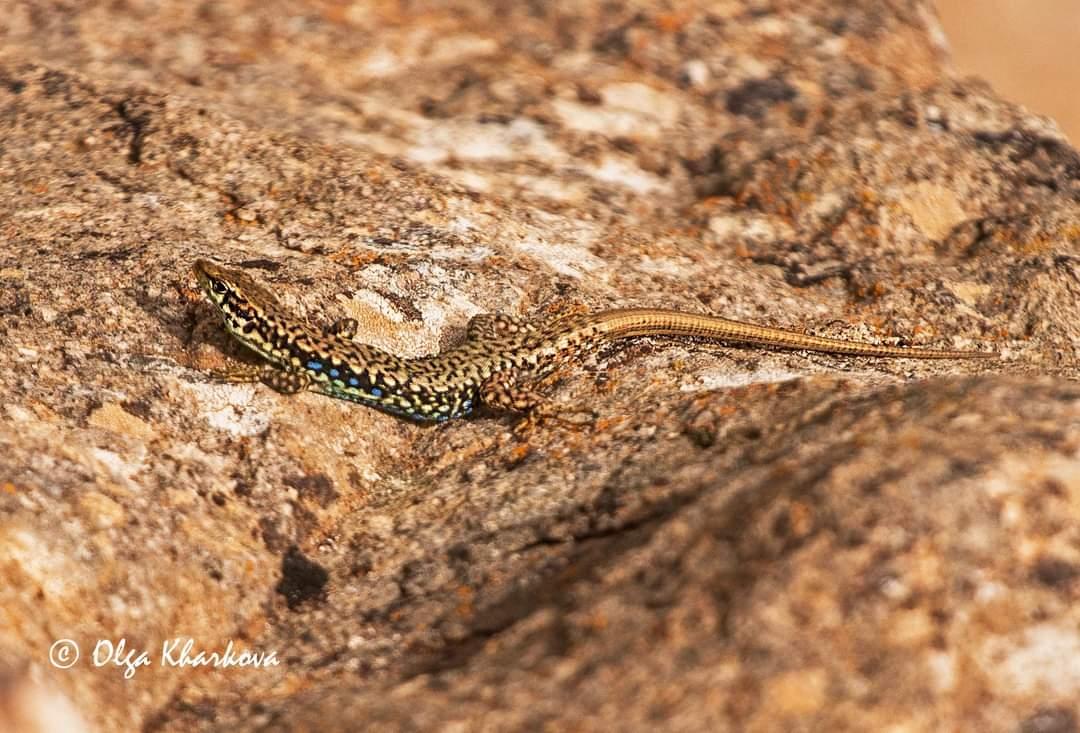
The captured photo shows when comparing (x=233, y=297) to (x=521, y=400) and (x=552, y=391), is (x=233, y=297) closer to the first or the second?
(x=521, y=400)

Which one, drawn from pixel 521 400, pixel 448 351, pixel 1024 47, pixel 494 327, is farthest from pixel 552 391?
pixel 1024 47

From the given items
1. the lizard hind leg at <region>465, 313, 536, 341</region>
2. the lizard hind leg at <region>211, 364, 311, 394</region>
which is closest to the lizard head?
the lizard hind leg at <region>211, 364, 311, 394</region>

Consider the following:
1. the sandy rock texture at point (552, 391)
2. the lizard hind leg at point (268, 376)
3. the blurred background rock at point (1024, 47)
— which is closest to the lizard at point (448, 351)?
the lizard hind leg at point (268, 376)

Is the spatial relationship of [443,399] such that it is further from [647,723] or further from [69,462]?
[647,723]

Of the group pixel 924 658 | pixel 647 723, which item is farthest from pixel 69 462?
pixel 924 658

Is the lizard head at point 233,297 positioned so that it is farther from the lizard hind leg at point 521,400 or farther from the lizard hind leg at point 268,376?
the lizard hind leg at point 521,400

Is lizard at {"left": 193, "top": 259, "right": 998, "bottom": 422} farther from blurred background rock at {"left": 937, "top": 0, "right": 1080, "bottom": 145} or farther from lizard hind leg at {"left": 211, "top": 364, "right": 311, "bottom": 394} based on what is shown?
blurred background rock at {"left": 937, "top": 0, "right": 1080, "bottom": 145}
